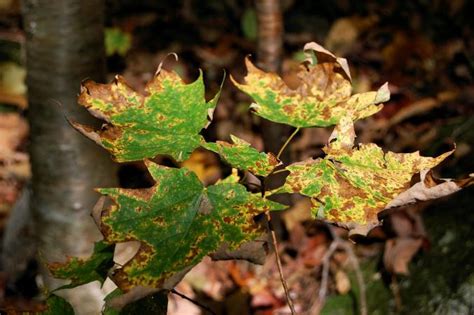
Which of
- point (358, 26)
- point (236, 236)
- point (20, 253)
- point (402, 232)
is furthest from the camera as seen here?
point (358, 26)

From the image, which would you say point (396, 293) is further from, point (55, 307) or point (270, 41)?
point (55, 307)

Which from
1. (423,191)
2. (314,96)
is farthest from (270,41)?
(423,191)

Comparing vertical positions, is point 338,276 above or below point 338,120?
below

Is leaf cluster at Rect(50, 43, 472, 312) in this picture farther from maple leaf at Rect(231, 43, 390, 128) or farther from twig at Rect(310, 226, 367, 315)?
twig at Rect(310, 226, 367, 315)

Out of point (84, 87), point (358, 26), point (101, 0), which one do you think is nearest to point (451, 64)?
point (358, 26)

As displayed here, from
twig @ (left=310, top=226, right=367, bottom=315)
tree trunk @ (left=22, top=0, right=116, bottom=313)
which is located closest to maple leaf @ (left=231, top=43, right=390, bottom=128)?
tree trunk @ (left=22, top=0, right=116, bottom=313)

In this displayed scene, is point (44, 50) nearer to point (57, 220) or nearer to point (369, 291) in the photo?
point (57, 220)

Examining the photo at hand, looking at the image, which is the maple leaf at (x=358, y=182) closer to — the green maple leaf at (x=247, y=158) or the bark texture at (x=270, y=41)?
the green maple leaf at (x=247, y=158)
